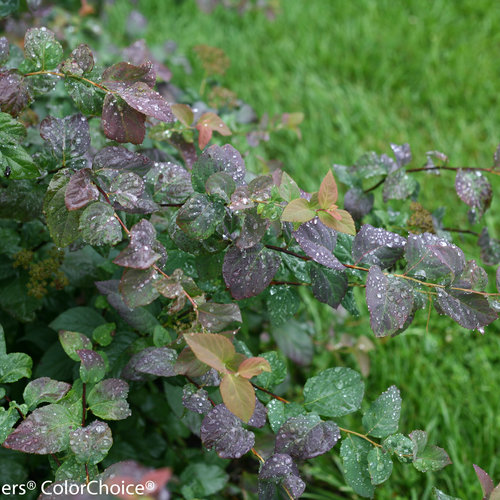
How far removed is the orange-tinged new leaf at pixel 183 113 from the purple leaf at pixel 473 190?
2.17 feet

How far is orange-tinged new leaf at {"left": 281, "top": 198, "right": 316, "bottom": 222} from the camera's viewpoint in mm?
885

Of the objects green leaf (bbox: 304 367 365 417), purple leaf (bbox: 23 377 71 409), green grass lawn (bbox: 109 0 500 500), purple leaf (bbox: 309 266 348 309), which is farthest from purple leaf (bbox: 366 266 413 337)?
green grass lawn (bbox: 109 0 500 500)

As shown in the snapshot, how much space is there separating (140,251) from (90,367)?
0.28 meters

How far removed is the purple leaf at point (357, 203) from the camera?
135 centimetres

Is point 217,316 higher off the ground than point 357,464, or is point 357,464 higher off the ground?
point 217,316

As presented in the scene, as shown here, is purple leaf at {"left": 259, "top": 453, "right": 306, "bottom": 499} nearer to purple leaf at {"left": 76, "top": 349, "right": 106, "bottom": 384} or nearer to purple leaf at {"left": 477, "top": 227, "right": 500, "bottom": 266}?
purple leaf at {"left": 76, "top": 349, "right": 106, "bottom": 384}

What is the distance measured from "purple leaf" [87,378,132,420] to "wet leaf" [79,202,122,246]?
289 millimetres

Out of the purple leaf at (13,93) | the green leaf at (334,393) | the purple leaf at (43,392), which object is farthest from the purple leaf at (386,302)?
the purple leaf at (13,93)

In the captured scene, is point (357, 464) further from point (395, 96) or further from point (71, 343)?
point (395, 96)

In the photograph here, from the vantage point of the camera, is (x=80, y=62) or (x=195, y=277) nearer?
(x=80, y=62)

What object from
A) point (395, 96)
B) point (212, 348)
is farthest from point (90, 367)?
point (395, 96)

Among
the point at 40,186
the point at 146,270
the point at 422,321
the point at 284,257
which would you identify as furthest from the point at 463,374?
the point at 40,186

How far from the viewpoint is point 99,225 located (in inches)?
33.6

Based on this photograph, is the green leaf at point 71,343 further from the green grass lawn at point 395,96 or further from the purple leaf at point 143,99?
the green grass lawn at point 395,96
